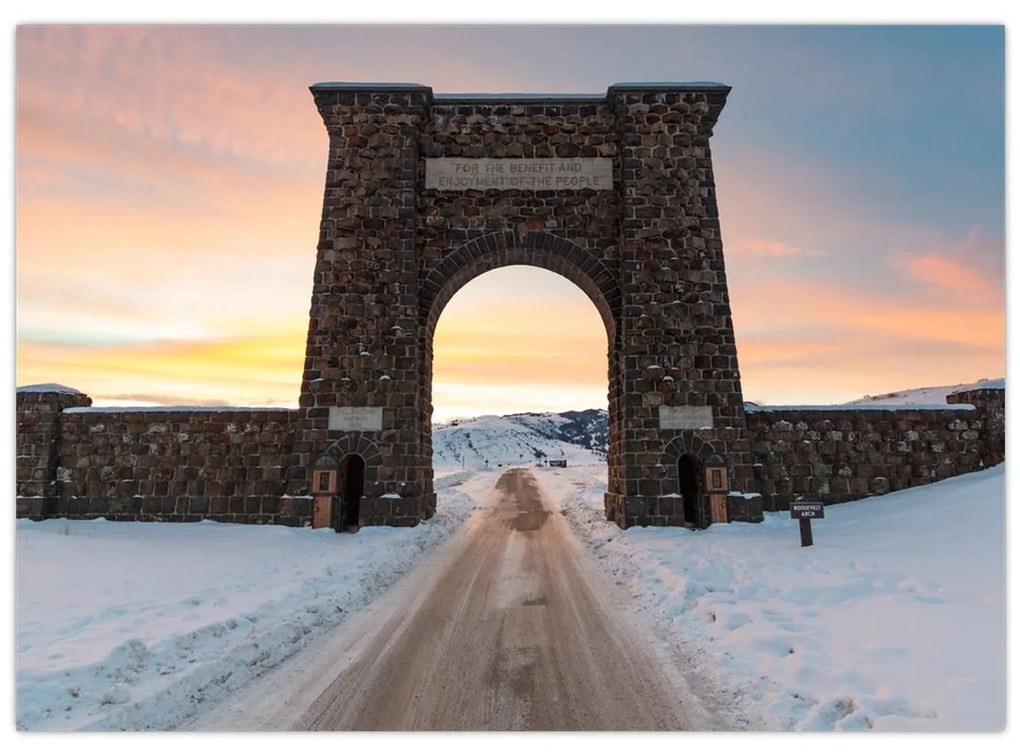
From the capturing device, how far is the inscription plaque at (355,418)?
45.0ft

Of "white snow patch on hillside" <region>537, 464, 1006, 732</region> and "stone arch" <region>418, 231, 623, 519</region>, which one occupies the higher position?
"stone arch" <region>418, 231, 623, 519</region>

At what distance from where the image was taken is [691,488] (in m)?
14.4

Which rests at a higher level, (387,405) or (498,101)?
(498,101)

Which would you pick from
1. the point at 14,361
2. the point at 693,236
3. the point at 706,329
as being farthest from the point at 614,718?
the point at 693,236

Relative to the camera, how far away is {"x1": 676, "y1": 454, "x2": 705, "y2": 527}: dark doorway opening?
13344mm

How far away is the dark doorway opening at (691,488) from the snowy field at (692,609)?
1598 millimetres

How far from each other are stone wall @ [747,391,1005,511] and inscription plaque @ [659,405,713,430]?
1383 mm

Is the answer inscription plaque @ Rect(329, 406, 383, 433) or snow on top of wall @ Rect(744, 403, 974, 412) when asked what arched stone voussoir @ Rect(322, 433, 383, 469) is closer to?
inscription plaque @ Rect(329, 406, 383, 433)

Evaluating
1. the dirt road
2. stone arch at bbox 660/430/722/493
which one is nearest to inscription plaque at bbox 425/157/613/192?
stone arch at bbox 660/430/722/493

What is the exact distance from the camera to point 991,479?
11477 millimetres

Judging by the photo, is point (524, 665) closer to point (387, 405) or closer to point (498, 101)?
point (387, 405)

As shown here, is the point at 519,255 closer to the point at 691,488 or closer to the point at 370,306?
the point at 370,306

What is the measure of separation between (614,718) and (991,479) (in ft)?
38.5

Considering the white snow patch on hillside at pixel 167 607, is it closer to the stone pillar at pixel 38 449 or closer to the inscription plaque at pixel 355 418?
the stone pillar at pixel 38 449
